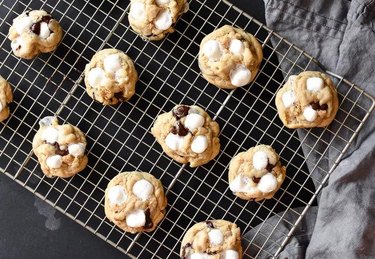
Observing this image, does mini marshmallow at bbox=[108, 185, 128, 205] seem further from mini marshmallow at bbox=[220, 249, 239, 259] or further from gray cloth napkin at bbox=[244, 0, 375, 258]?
gray cloth napkin at bbox=[244, 0, 375, 258]

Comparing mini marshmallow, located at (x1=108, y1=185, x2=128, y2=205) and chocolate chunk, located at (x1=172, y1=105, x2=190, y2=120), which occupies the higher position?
chocolate chunk, located at (x1=172, y1=105, x2=190, y2=120)

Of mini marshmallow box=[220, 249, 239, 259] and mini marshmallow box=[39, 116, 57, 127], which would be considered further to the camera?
mini marshmallow box=[39, 116, 57, 127]

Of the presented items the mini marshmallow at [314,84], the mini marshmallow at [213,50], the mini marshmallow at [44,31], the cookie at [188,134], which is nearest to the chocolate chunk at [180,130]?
the cookie at [188,134]

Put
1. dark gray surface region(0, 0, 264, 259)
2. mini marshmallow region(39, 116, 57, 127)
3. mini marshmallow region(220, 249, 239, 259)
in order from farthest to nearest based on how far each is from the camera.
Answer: dark gray surface region(0, 0, 264, 259), mini marshmallow region(39, 116, 57, 127), mini marshmallow region(220, 249, 239, 259)

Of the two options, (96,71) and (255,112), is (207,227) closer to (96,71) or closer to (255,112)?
(255,112)

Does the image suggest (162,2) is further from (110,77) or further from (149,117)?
(149,117)

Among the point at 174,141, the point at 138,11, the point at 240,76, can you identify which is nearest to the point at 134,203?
the point at 174,141

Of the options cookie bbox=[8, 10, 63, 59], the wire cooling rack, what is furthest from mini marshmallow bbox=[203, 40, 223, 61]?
cookie bbox=[8, 10, 63, 59]
